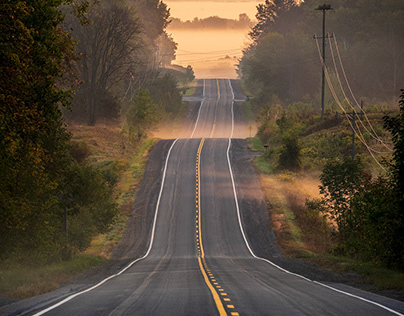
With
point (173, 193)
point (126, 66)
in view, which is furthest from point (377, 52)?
point (173, 193)

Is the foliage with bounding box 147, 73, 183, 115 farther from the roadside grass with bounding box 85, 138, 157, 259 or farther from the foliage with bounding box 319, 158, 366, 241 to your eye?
the foliage with bounding box 319, 158, 366, 241

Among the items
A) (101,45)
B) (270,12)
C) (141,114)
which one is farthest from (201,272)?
(270,12)

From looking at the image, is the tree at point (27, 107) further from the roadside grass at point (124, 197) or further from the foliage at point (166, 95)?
the foliage at point (166, 95)

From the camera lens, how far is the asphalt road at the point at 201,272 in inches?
510

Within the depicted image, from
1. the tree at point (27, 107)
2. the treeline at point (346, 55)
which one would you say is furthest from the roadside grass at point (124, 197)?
the treeline at point (346, 55)

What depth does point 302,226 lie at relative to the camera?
41.6 metres

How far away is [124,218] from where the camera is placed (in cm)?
4419

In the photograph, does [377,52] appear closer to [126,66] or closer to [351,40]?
[351,40]

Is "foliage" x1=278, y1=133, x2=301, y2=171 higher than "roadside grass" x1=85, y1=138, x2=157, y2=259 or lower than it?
higher

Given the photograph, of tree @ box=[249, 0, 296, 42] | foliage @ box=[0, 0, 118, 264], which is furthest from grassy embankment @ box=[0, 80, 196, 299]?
tree @ box=[249, 0, 296, 42]

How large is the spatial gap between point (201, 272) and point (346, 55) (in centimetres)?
10117

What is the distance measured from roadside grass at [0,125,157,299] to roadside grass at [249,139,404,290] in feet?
37.3

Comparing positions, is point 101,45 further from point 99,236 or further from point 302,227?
point 302,227

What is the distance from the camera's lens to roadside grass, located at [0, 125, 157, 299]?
18516mm
